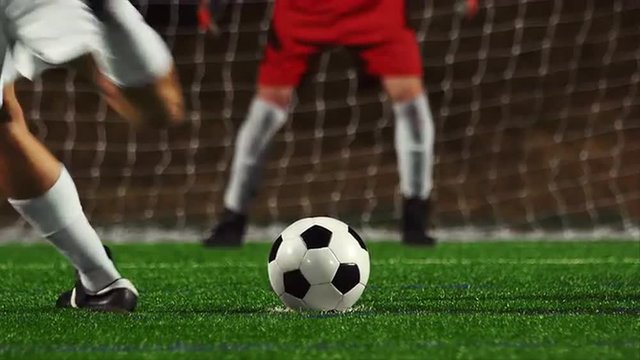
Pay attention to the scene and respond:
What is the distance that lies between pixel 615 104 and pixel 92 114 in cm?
393

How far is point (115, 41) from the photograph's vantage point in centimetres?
248

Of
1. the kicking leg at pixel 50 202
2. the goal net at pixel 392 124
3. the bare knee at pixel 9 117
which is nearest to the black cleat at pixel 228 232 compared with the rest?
the goal net at pixel 392 124

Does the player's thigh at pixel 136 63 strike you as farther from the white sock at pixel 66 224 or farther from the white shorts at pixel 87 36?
the white sock at pixel 66 224

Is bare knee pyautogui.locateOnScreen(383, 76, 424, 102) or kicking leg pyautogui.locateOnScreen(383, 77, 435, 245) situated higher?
bare knee pyautogui.locateOnScreen(383, 76, 424, 102)

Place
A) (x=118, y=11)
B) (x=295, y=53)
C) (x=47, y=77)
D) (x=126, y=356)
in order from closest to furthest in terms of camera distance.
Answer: (x=126, y=356)
(x=118, y=11)
(x=295, y=53)
(x=47, y=77)

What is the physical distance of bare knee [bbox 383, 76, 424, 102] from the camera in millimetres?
5676

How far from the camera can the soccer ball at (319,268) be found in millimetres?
2896

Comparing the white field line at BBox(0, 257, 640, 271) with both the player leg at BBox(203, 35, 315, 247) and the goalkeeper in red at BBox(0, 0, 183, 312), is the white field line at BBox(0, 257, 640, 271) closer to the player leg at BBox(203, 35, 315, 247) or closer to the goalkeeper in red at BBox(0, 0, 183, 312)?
the player leg at BBox(203, 35, 315, 247)

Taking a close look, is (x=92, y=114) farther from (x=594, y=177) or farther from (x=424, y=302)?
(x=424, y=302)

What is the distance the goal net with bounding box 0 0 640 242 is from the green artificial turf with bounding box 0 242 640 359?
3.70 m

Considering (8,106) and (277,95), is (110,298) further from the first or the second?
(277,95)

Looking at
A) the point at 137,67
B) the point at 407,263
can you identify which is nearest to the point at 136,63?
the point at 137,67

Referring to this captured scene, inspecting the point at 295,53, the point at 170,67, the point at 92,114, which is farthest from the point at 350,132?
the point at 170,67

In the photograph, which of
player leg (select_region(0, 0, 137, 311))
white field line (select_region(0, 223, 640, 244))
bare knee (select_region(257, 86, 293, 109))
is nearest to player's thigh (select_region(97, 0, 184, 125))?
player leg (select_region(0, 0, 137, 311))
